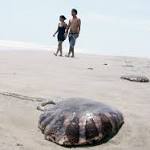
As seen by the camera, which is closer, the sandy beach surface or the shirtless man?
the sandy beach surface

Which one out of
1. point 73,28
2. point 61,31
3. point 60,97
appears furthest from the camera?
point 61,31

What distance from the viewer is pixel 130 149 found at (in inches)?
191

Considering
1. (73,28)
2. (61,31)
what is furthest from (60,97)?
(61,31)

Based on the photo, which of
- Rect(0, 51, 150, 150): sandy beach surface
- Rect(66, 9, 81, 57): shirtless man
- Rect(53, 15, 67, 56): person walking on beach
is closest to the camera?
Rect(0, 51, 150, 150): sandy beach surface

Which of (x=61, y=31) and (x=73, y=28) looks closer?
(x=73, y=28)

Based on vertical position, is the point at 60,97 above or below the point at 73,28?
below

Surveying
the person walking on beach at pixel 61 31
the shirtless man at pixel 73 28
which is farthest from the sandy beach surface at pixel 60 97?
the person walking on beach at pixel 61 31

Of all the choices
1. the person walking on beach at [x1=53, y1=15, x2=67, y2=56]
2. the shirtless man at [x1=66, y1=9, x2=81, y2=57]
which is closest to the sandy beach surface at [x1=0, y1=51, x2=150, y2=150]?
the shirtless man at [x1=66, y1=9, x2=81, y2=57]

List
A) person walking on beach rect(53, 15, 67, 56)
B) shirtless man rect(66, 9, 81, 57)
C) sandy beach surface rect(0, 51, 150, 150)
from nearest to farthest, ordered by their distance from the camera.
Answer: sandy beach surface rect(0, 51, 150, 150) → shirtless man rect(66, 9, 81, 57) → person walking on beach rect(53, 15, 67, 56)

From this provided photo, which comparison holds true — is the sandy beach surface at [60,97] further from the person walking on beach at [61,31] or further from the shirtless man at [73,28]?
the person walking on beach at [61,31]

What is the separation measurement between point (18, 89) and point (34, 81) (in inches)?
39.4

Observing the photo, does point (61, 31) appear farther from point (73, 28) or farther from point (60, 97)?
point (60, 97)

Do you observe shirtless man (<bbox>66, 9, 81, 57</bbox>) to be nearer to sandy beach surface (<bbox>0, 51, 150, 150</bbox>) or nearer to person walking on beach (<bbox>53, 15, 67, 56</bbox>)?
person walking on beach (<bbox>53, 15, 67, 56</bbox>)

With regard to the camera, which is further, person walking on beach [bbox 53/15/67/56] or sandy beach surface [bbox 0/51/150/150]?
person walking on beach [bbox 53/15/67/56]
